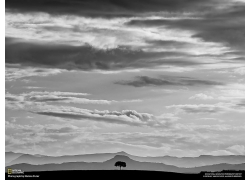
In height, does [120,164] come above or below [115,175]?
above

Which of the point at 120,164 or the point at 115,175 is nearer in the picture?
the point at 115,175

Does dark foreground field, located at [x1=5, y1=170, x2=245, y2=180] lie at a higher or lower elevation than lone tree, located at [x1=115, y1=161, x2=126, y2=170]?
lower

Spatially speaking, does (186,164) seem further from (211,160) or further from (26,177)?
(26,177)

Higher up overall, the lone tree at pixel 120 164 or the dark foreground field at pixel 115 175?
the lone tree at pixel 120 164

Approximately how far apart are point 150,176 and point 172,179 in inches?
132

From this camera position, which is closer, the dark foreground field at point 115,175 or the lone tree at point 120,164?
the dark foreground field at point 115,175

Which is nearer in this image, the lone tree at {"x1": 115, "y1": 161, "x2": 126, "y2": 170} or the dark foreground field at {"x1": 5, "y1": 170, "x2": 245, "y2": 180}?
the dark foreground field at {"x1": 5, "y1": 170, "x2": 245, "y2": 180}

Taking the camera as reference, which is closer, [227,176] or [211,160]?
[227,176]

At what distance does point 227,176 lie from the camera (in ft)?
162

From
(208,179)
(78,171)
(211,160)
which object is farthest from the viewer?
(211,160)
